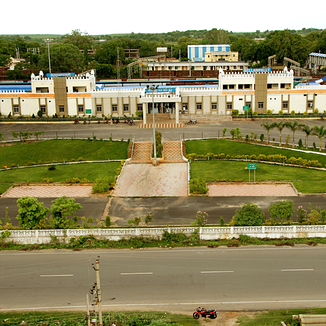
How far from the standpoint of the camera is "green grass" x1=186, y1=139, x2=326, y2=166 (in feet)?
176

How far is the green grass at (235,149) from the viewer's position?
53703mm

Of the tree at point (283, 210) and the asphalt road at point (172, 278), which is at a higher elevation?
the tree at point (283, 210)

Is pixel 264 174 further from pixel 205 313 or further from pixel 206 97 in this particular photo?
pixel 206 97

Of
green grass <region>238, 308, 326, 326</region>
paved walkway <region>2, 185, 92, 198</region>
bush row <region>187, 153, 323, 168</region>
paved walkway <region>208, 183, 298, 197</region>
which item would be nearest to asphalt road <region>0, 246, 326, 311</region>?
green grass <region>238, 308, 326, 326</region>

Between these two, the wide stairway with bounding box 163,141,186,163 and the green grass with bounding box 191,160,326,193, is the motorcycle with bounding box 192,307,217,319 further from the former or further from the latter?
the wide stairway with bounding box 163,141,186,163

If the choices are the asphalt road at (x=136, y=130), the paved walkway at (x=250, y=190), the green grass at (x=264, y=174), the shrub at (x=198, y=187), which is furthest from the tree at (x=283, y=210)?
the asphalt road at (x=136, y=130)

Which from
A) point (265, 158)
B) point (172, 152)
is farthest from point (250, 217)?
point (172, 152)

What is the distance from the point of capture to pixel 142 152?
57500 mm

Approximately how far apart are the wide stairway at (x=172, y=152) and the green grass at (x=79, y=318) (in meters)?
31.1

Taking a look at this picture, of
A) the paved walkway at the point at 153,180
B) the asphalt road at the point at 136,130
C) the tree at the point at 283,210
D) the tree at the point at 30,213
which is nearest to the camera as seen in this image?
the tree at the point at 30,213

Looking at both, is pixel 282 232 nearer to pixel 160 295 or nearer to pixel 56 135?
pixel 160 295

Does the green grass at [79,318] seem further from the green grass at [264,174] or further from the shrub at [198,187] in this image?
the green grass at [264,174]

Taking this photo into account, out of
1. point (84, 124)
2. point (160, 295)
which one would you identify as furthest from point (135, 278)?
point (84, 124)

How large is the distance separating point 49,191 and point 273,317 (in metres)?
27.8
